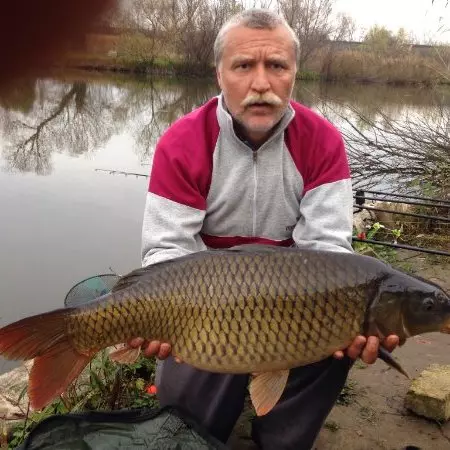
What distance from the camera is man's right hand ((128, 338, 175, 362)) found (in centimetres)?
141

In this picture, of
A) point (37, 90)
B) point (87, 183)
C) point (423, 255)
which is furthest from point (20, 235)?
point (37, 90)

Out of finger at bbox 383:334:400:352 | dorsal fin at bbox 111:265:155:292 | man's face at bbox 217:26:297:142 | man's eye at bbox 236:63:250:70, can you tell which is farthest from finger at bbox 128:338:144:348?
man's eye at bbox 236:63:250:70

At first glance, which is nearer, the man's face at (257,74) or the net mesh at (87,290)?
the man's face at (257,74)

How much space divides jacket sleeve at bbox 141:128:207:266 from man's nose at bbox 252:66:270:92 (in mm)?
275

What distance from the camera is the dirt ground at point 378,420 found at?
1874 millimetres

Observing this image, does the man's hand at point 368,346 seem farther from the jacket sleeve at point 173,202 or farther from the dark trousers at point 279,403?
the jacket sleeve at point 173,202

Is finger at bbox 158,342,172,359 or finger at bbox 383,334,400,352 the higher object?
finger at bbox 383,334,400,352

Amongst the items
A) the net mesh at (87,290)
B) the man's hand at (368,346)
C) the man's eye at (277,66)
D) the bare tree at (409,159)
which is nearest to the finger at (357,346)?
the man's hand at (368,346)

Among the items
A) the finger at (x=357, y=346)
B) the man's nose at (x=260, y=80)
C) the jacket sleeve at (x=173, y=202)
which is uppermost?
the man's nose at (x=260, y=80)

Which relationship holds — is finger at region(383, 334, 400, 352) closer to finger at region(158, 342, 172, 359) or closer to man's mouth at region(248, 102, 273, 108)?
finger at region(158, 342, 172, 359)

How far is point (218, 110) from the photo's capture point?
1846mm

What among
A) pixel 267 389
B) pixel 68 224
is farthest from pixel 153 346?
pixel 68 224

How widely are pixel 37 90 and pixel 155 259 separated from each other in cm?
148

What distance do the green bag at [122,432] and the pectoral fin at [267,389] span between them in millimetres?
144
